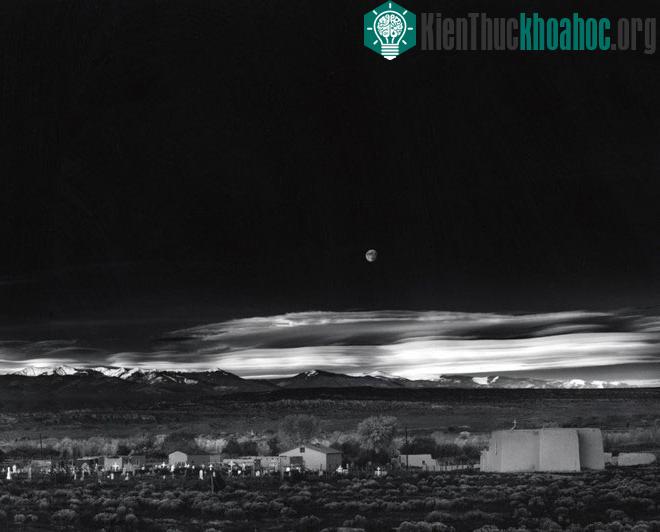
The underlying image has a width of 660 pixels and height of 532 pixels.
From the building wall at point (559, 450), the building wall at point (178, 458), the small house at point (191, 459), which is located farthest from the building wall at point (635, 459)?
the building wall at point (178, 458)

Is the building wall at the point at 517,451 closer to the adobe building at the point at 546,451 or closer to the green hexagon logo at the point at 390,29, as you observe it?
the adobe building at the point at 546,451

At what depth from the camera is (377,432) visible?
6531 centimetres

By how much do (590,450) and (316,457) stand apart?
13.1 metres

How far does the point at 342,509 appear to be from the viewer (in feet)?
120

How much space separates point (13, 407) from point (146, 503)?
37525 millimetres

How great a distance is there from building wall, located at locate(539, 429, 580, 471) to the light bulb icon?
908 inches

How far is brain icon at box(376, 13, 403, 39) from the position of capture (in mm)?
32594

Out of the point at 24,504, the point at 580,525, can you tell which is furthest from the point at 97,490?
the point at 580,525

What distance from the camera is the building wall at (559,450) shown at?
5091cm

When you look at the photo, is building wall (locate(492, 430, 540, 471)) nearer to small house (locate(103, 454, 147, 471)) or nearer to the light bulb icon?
small house (locate(103, 454, 147, 471))

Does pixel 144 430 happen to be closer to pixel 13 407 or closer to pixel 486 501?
pixel 13 407

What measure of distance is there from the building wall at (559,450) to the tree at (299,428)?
1642 cm

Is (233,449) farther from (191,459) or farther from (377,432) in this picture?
(377,432)

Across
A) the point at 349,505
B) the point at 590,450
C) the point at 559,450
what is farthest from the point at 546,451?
the point at 349,505
